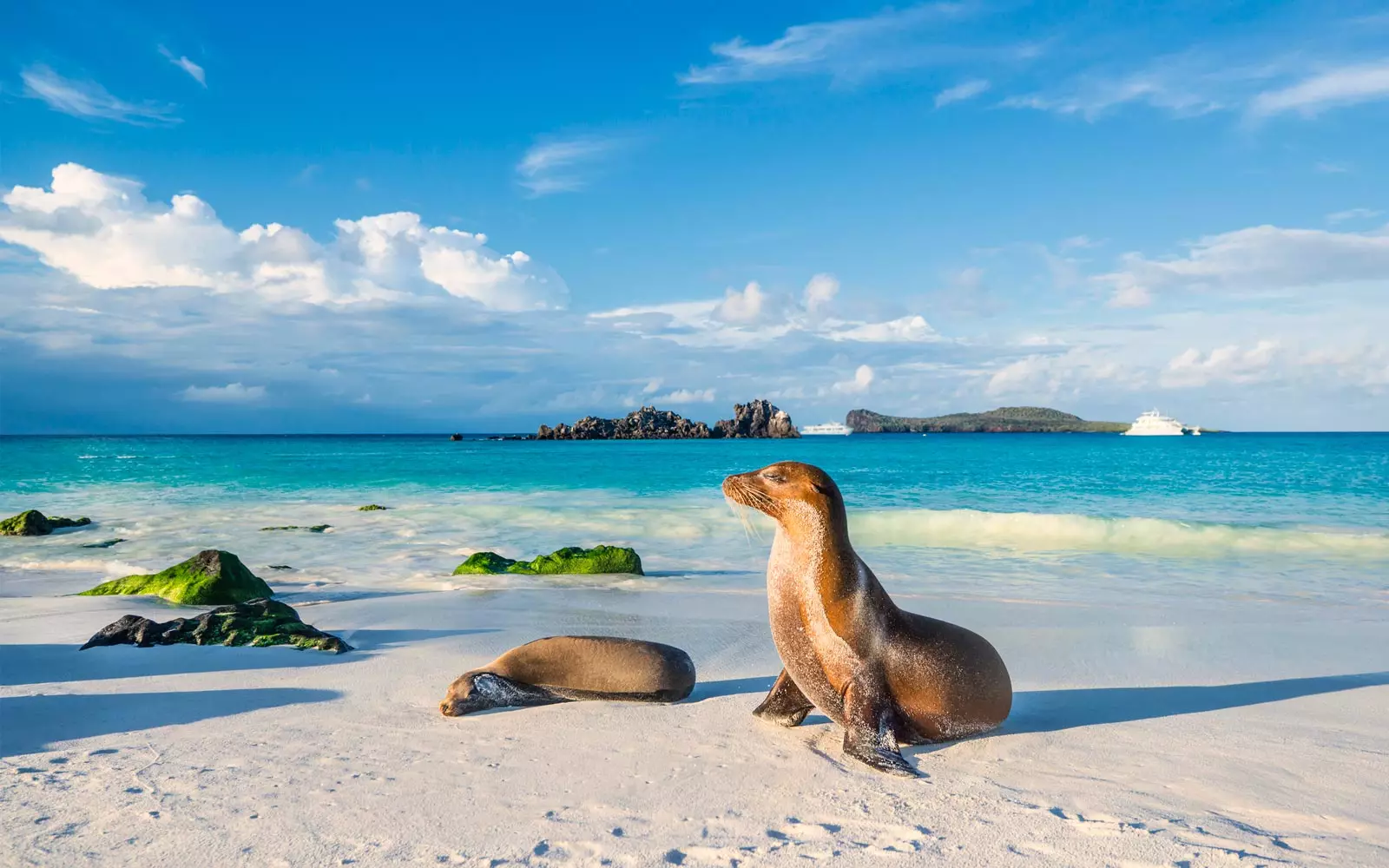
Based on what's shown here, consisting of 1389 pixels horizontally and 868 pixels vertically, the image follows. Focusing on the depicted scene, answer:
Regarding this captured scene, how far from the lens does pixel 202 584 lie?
8.73 meters

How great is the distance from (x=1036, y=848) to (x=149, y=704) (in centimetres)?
453

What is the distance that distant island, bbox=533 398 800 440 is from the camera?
4884 inches

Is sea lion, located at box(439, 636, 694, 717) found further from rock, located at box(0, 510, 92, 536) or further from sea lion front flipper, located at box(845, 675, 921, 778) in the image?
rock, located at box(0, 510, 92, 536)

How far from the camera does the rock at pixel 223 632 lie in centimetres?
632

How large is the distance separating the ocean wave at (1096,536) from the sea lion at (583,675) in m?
11.4

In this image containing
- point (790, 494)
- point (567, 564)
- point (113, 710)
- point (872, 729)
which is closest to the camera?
point (872, 729)

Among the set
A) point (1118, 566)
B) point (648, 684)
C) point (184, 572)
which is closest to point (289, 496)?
point (184, 572)

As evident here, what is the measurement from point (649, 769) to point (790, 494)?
4.84ft

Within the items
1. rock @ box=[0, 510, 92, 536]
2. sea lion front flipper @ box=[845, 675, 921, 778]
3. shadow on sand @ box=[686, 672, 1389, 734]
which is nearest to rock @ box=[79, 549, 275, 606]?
shadow on sand @ box=[686, 672, 1389, 734]

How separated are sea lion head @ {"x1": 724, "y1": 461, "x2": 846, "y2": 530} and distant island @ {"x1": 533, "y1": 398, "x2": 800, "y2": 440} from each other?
11847cm

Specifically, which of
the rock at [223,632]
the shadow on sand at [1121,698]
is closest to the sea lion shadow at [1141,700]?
the shadow on sand at [1121,698]

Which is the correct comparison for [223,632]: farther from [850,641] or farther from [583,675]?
[850,641]

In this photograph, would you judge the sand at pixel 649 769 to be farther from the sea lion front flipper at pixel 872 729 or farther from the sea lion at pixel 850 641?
the sea lion at pixel 850 641

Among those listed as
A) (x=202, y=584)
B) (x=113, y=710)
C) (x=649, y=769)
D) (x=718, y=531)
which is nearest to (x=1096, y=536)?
(x=718, y=531)
